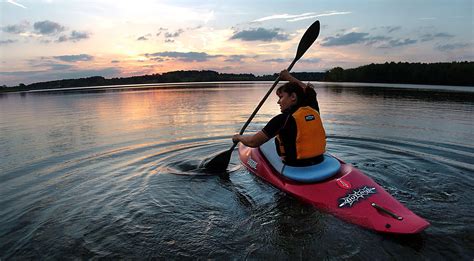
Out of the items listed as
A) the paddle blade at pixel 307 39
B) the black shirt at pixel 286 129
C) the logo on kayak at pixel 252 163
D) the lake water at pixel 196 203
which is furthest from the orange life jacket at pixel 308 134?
the paddle blade at pixel 307 39

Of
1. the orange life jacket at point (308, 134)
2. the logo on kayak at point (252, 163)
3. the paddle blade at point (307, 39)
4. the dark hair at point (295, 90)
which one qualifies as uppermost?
the paddle blade at point (307, 39)

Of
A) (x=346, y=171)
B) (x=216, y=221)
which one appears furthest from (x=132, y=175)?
(x=346, y=171)

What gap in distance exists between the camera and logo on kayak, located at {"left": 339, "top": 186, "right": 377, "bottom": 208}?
13.7 feet

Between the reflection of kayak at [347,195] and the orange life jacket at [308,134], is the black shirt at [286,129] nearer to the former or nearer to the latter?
the orange life jacket at [308,134]

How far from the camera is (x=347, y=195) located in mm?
4301

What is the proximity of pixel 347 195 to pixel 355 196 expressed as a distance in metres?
0.11

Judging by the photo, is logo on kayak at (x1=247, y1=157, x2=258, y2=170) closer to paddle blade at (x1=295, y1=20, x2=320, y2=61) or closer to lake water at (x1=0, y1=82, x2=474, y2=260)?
lake water at (x1=0, y1=82, x2=474, y2=260)

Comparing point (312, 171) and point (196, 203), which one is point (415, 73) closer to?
point (312, 171)

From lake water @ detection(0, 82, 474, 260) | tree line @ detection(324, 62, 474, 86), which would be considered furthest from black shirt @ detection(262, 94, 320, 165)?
tree line @ detection(324, 62, 474, 86)

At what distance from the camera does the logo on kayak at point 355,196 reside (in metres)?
4.19

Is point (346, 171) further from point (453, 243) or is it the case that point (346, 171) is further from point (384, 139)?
point (384, 139)

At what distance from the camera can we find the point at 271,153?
20.0 feet

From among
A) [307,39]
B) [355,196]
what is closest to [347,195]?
[355,196]

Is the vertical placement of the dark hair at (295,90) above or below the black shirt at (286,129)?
above
